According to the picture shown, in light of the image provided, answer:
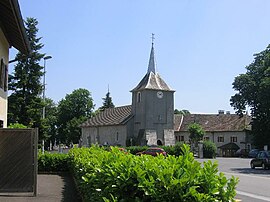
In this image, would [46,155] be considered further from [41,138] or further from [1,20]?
[41,138]

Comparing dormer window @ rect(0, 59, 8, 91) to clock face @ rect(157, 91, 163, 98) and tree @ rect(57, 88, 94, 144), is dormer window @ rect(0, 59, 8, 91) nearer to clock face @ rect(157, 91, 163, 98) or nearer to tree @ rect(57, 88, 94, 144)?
clock face @ rect(157, 91, 163, 98)

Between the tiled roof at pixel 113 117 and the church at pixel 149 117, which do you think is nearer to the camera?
the church at pixel 149 117

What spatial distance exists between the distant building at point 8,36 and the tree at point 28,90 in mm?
33043

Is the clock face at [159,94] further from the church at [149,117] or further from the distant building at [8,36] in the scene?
the distant building at [8,36]

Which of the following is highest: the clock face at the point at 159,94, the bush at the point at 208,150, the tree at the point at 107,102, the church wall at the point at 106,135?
A: the tree at the point at 107,102

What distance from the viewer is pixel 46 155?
2569 cm

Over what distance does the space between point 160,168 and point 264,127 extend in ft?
189

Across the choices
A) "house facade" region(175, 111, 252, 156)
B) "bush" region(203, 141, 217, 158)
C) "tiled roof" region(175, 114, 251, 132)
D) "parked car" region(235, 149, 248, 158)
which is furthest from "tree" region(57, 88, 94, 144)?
"bush" region(203, 141, 217, 158)

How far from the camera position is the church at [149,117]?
7094cm

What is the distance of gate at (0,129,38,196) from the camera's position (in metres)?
13.1

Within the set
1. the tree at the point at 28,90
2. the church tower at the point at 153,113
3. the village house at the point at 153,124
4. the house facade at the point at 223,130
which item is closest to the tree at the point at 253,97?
the village house at the point at 153,124

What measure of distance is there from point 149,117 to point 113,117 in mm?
11892

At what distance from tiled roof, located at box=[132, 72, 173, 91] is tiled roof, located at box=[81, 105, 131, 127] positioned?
19.3ft

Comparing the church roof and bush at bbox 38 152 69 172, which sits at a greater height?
the church roof
